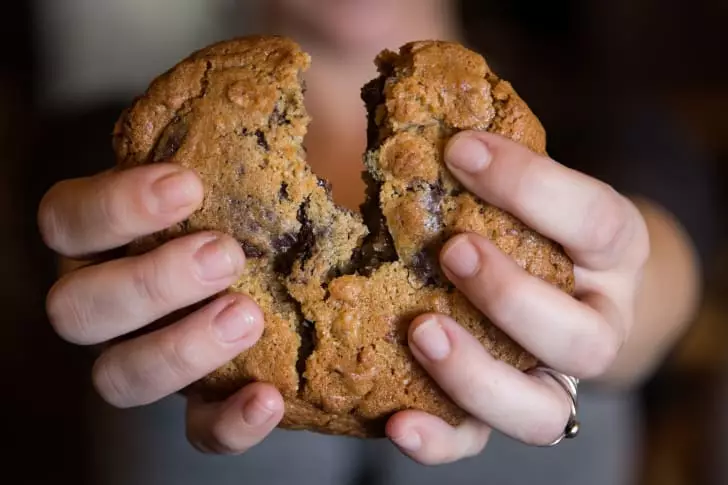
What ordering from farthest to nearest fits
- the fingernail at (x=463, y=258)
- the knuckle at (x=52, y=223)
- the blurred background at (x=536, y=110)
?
the blurred background at (x=536, y=110) < the knuckle at (x=52, y=223) < the fingernail at (x=463, y=258)

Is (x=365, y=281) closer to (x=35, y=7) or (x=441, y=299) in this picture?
(x=441, y=299)

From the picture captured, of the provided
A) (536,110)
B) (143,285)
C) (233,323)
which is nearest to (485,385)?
(233,323)

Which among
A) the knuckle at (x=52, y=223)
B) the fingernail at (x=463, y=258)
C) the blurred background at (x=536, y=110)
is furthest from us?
the blurred background at (x=536, y=110)

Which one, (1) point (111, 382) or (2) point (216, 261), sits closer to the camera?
(2) point (216, 261)

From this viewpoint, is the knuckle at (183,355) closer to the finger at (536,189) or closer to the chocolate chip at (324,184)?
the chocolate chip at (324,184)

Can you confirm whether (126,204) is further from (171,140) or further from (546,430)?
Result: (546,430)

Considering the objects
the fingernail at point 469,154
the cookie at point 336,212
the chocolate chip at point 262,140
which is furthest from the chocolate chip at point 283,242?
the fingernail at point 469,154
